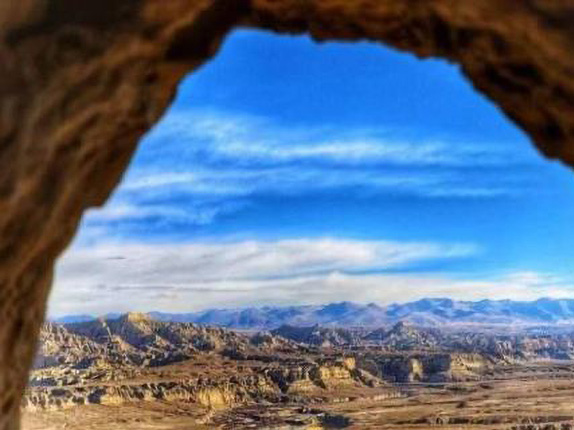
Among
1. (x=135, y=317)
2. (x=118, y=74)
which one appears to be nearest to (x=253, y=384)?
(x=135, y=317)

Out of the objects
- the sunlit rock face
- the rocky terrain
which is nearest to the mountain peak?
the rocky terrain

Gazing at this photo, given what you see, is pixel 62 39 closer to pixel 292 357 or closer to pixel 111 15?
pixel 111 15

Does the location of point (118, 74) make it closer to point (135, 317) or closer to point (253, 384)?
point (253, 384)

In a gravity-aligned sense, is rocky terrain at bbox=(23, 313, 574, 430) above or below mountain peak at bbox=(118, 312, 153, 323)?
below

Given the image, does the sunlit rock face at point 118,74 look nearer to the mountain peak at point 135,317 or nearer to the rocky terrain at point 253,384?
the rocky terrain at point 253,384

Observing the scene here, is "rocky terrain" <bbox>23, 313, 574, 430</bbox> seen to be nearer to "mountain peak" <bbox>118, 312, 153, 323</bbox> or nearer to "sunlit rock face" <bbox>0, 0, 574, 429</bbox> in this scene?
"mountain peak" <bbox>118, 312, 153, 323</bbox>

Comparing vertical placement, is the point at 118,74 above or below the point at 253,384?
above
